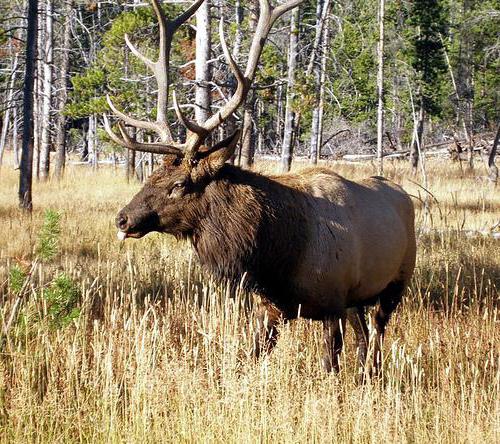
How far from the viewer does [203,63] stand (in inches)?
398

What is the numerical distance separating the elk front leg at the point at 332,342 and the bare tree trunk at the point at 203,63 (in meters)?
5.28

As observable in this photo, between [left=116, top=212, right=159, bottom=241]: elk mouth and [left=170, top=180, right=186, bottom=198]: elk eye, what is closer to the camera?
[left=116, top=212, right=159, bottom=241]: elk mouth

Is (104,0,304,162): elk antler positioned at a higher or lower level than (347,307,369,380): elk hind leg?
higher

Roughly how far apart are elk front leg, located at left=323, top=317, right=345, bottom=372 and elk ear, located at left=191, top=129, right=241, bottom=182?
140 centimetres

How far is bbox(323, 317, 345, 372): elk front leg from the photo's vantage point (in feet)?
17.3

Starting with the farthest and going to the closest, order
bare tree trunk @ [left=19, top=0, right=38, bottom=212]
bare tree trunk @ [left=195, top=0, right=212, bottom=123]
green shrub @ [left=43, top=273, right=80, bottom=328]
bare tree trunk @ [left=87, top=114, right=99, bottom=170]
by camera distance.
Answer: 1. bare tree trunk @ [left=87, top=114, right=99, bottom=170]
2. bare tree trunk @ [left=19, top=0, right=38, bottom=212]
3. bare tree trunk @ [left=195, top=0, right=212, bottom=123]
4. green shrub @ [left=43, top=273, right=80, bottom=328]

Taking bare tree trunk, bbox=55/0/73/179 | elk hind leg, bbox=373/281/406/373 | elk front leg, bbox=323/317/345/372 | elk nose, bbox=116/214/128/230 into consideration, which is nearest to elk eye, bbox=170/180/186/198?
elk nose, bbox=116/214/128/230

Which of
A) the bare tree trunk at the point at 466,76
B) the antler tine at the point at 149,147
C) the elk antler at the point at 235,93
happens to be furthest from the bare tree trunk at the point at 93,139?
the antler tine at the point at 149,147

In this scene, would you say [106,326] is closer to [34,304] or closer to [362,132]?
[34,304]

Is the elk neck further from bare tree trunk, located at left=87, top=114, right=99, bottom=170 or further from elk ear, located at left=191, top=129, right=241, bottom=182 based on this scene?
bare tree trunk, located at left=87, top=114, right=99, bottom=170

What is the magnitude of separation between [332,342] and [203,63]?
19.3 ft

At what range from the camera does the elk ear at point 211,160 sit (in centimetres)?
521

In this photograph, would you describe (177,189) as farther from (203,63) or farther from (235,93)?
(203,63)

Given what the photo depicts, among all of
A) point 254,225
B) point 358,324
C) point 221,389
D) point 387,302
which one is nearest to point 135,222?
point 254,225
